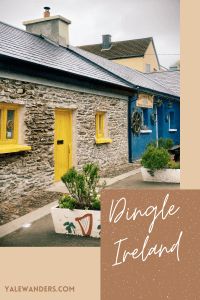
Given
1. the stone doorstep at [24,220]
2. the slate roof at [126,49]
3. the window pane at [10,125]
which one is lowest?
the stone doorstep at [24,220]

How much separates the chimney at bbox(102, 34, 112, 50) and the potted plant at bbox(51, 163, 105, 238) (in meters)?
33.2

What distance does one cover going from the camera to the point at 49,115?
836cm

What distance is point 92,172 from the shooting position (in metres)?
5.15

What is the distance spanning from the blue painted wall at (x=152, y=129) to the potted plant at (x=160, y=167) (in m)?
4.12

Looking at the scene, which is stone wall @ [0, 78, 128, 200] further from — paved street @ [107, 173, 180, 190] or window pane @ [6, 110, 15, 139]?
paved street @ [107, 173, 180, 190]

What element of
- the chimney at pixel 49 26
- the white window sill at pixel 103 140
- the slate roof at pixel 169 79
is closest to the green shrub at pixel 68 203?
the white window sill at pixel 103 140

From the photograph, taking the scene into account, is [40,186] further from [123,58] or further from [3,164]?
[123,58]

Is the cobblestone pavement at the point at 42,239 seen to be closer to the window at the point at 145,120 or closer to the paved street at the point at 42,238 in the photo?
the paved street at the point at 42,238

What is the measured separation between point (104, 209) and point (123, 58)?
32152mm

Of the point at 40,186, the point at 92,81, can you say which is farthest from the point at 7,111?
the point at 92,81

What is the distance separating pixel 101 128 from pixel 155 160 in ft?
10.4

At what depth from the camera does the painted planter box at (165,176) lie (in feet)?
28.0

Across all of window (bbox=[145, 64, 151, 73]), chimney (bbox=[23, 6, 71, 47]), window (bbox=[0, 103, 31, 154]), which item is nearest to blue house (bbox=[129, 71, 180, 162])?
chimney (bbox=[23, 6, 71, 47])

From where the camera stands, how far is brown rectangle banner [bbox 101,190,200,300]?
308cm
